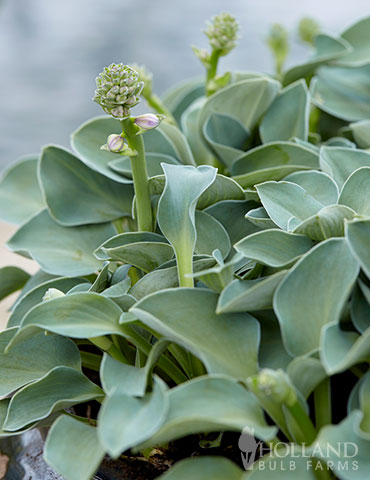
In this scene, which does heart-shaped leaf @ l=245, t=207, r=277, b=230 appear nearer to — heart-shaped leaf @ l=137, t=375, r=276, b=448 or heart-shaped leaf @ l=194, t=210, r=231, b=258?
heart-shaped leaf @ l=194, t=210, r=231, b=258

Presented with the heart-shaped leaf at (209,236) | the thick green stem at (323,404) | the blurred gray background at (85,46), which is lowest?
the blurred gray background at (85,46)

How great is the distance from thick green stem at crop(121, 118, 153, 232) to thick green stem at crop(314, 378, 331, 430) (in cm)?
17

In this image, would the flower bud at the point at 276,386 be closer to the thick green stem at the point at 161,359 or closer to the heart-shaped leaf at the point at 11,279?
the thick green stem at the point at 161,359

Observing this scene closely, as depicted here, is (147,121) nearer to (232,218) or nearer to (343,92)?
(232,218)

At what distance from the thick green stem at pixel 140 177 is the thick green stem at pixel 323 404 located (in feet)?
0.54

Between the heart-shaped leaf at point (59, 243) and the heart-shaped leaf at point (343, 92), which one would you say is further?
the heart-shaped leaf at point (343, 92)

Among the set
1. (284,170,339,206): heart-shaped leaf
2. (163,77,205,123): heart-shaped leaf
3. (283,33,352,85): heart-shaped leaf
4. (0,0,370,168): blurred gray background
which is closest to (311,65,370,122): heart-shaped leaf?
(283,33,352,85): heart-shaped leaf

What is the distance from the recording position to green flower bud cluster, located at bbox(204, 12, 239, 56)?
51 centimetres

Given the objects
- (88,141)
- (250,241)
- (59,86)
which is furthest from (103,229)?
(59,86)

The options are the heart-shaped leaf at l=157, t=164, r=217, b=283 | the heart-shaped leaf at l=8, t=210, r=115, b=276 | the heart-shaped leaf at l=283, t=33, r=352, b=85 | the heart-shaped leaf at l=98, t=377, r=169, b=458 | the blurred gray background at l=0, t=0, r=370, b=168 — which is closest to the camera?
the heart-shaped leaf at l=98, t=377, r=169, b=458

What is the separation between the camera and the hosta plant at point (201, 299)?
0.28 m

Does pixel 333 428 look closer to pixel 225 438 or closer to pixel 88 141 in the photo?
pixel 225 438

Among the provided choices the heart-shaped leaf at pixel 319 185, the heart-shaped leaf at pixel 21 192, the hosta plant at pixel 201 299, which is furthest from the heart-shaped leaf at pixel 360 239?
the heart-shaped leaf at pixel 21 192

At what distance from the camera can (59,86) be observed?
197 centimetres
